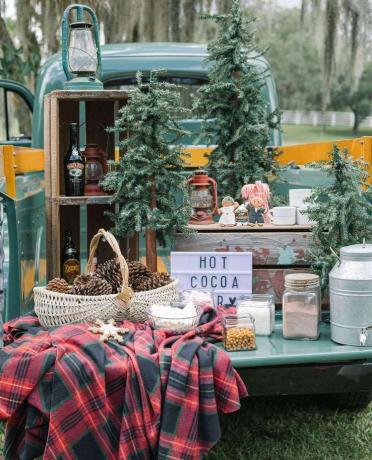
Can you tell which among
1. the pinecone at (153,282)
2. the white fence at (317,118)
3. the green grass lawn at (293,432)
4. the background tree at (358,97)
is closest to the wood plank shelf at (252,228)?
the pinecone at (153,282)

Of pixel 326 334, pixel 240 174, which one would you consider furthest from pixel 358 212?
pixel 240 174

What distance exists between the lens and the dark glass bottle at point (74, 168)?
10.6 ft

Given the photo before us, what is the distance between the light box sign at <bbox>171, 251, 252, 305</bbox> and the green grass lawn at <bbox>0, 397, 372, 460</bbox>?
0.72 m

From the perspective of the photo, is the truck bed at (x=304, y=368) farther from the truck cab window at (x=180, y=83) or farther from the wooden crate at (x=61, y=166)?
the truck cab window at (x=180, y=83)

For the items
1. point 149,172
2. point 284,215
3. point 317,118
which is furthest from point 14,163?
point 317,118

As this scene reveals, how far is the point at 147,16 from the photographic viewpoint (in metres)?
8.80

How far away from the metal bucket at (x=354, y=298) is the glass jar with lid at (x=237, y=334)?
0.34m

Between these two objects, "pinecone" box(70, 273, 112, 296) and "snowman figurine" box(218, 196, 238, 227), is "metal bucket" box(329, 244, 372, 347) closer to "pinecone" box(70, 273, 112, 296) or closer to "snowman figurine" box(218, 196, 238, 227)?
"snowman figurine" box(218, 196, 238, 227)

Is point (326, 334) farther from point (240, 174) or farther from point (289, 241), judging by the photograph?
point (240, 174)

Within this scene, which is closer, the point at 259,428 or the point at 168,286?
the point at 168,286

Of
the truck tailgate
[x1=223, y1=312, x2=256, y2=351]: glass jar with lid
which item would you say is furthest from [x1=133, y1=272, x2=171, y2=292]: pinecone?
the truck tailgate

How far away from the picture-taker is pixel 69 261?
341 cm

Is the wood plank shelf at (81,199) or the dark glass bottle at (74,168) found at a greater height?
the dark glass bottle at (74,168)

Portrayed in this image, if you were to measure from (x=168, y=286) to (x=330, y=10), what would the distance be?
709 cm
